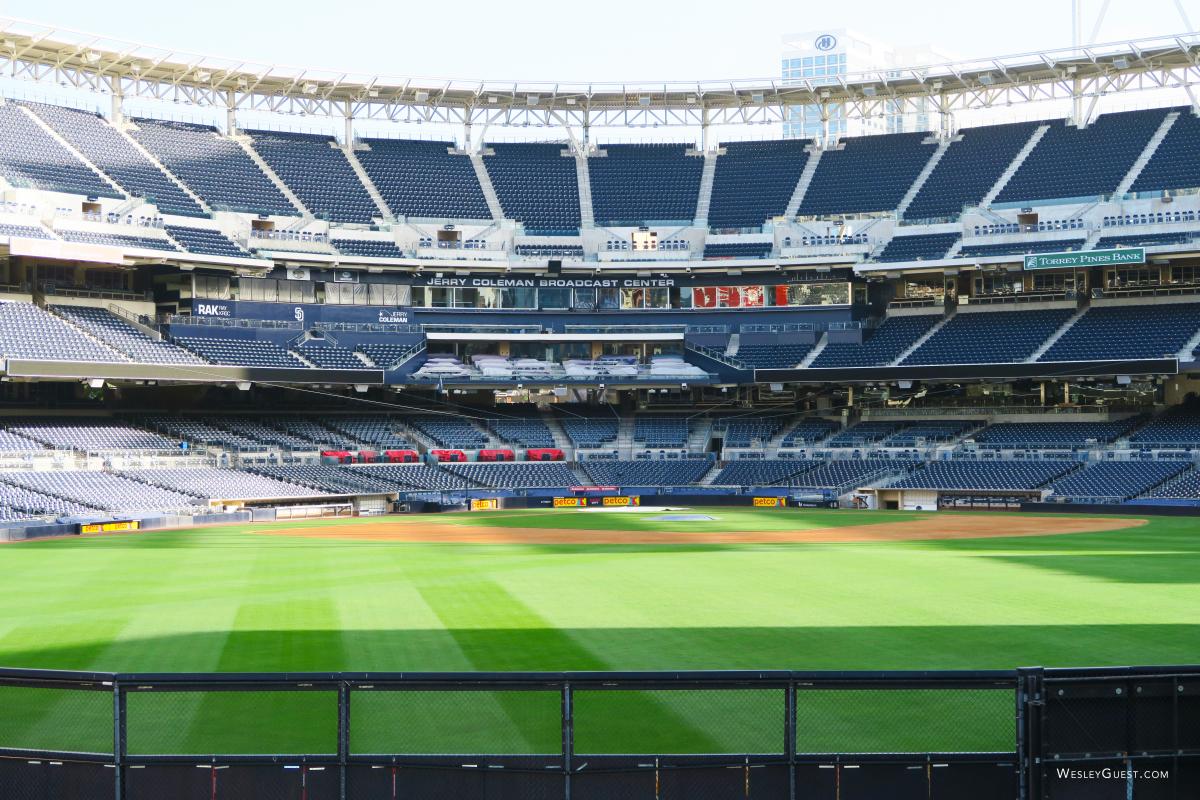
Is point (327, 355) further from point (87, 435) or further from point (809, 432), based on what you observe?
point (809, 432)

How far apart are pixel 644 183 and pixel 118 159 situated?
36607mm

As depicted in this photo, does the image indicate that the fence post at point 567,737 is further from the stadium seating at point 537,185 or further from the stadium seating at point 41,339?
the stadium seating at point 537,185

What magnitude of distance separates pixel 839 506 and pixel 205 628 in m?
49.6

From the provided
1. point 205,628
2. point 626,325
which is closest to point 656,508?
point 626,325

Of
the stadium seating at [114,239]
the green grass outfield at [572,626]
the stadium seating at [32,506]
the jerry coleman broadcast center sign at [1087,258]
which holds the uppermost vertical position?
the stadium seating at [114,239]

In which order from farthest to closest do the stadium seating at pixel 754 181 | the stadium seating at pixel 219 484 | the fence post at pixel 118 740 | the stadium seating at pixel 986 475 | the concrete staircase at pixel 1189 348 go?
1. the stadium seating at pixel 754 181
2. the concrete staircase at pixel 1189 348
3. the stadium seating at pixel 986 475
4. the stadium seating at pixel 219 484
5. the fence post at pixel 118 740

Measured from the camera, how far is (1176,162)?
241 ft

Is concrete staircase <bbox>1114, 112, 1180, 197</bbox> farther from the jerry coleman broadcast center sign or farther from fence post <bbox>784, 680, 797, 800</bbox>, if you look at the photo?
fence post <bbox>784, 680, 797, 800</bbox>

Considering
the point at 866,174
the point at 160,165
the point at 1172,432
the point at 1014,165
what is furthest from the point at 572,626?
the point at 866,174

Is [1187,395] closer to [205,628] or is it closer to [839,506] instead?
[839,506]

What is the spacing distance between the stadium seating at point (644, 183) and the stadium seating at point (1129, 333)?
2771cm

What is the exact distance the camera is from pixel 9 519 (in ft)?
160

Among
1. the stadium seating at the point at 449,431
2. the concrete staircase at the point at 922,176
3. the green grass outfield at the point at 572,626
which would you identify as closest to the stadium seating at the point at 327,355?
the stadium seating at the point at 449,431

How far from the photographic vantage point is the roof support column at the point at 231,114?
267ft
